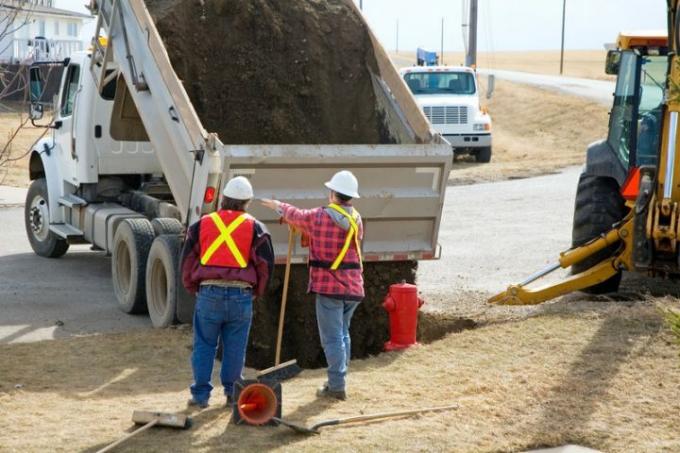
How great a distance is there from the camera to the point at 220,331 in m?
8.57

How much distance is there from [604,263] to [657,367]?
8.43 ft

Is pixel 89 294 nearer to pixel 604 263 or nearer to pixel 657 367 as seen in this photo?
pixel 604 263

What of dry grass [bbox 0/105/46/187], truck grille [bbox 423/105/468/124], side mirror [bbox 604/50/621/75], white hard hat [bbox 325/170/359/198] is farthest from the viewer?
truck grille [bbox 423/105/468/124]

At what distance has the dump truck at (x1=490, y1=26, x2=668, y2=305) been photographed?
35.2 ft

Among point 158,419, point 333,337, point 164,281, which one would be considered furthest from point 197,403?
point 164,281

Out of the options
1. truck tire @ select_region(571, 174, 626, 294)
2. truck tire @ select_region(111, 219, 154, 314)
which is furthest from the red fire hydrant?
truck tire @ select_region(111, 219, 154, 314)

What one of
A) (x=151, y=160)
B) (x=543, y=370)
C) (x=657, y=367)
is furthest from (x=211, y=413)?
(x=151, y=160)

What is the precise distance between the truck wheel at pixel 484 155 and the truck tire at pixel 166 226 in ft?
59.0

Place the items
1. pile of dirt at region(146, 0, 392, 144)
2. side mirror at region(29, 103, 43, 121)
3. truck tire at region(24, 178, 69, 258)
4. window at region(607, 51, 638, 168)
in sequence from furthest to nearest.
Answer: truck tire at region(24, 178, 69, 258) < side mirror at region(29, 103, 43, 121) < window at region(607, 51, 638, 168) < pile of dirt at region(146, 0, 392, 144)

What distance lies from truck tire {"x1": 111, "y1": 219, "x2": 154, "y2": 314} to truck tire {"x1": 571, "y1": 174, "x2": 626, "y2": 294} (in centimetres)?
436

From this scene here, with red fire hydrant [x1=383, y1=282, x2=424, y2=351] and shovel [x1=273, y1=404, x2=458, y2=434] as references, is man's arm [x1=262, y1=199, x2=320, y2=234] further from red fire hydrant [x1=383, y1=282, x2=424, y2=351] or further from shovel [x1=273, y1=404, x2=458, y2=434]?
red fire hydrant [x1=383, y1=282, x2=424, y2=351]

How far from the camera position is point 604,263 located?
467 inches

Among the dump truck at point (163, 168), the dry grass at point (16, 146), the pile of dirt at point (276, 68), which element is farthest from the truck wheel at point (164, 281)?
the dry grass at point (16, 146)

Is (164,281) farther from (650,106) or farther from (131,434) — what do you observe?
(650,106)
